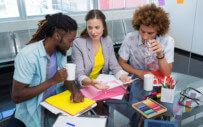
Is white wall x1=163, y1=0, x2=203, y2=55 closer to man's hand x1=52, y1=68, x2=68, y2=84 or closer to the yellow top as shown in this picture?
the yellow top

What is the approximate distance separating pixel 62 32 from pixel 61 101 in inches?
17.5

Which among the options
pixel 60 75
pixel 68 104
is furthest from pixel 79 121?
pixel 60 75

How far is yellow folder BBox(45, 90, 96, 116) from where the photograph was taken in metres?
1.03

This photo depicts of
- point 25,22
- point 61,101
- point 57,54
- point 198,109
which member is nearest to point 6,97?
point 25,22

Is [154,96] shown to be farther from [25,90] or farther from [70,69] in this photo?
[25,90]

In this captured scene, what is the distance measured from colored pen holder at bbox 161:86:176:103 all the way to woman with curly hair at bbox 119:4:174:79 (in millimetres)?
408

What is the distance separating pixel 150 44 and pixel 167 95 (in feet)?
1.64

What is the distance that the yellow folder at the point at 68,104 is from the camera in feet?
3.38

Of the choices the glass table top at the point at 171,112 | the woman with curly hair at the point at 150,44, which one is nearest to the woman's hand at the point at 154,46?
the woman with curly hair at the point at 150,44

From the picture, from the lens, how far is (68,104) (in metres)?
1.09

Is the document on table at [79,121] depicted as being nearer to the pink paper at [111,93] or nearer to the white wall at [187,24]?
the pink paper at [111,93]

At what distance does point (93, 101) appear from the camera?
1114mm

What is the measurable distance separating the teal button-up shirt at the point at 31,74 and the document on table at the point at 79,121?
8.8 inches

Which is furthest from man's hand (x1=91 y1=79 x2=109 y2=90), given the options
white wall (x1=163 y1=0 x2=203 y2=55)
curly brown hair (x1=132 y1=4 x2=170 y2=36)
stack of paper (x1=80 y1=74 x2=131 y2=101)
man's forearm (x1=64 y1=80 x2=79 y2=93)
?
white wall (x1=163 y1=0 x2=203 y2=55)
